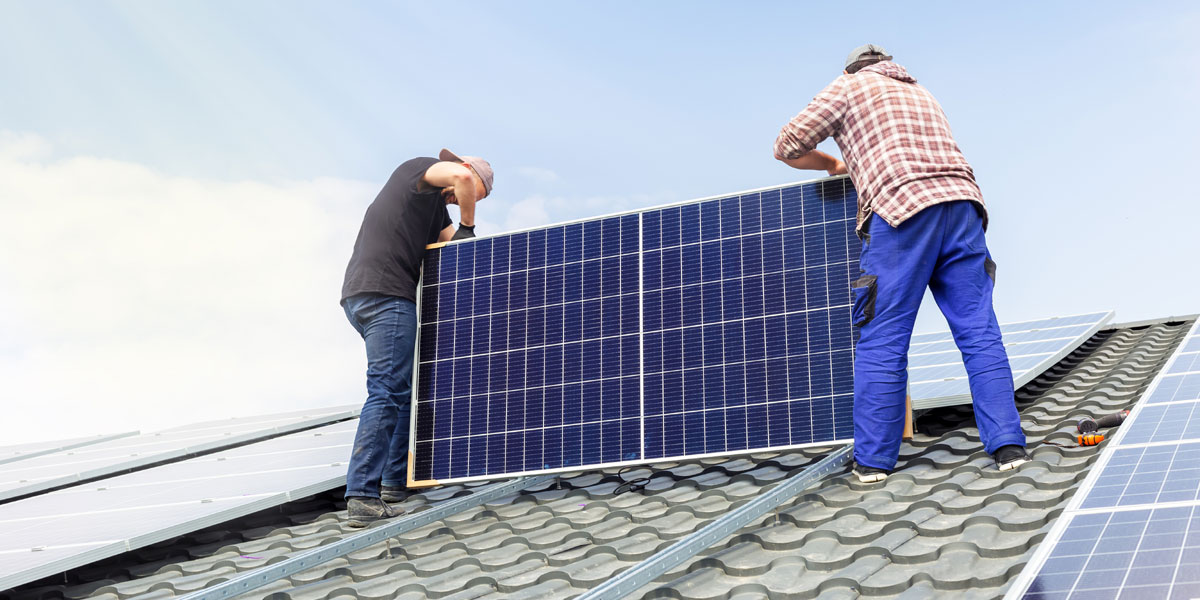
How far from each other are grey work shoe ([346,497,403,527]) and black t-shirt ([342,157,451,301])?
1.24m

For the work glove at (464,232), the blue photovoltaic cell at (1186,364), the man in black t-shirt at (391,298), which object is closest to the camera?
the man in black t-shirt at (391,298)

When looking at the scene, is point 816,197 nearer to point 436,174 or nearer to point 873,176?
point 873,176

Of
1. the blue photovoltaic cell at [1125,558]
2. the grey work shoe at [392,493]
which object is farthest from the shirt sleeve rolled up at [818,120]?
the grey work shoe at [392,493]

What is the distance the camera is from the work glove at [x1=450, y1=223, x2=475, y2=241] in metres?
6.75

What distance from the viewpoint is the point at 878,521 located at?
4391mm

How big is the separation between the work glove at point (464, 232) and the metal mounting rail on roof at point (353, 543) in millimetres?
1623

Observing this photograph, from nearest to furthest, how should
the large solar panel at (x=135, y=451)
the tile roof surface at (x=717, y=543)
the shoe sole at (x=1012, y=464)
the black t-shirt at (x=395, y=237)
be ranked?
1. the tile roof surface at (x=717, y=543)
2. the shoe sole at (x=1012, y=464)
3. the black t-shirt at (x=395, y=237)
4. the large solar panel at (x=135, y=451)

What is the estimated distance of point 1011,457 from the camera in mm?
4875

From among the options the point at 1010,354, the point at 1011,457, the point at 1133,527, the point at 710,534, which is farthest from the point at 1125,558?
the point at 1010,354

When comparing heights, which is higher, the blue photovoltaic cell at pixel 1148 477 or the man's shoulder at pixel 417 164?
Answer: the man's shoulder at pixel 417 164

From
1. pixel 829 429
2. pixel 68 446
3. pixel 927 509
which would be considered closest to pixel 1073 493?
pixel 927 509

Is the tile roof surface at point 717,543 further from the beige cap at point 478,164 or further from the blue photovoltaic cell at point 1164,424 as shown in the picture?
the beige cap at point 478,164

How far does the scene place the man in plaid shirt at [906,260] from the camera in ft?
16.6

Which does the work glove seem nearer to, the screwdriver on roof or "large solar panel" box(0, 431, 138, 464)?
the screwdriver on roof
